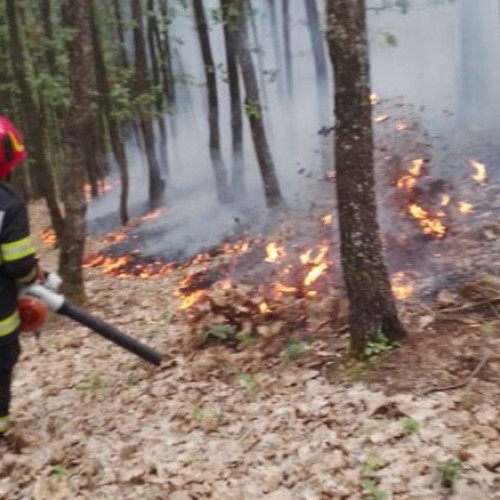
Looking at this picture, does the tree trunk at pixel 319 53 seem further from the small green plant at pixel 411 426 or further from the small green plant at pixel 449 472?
the small green plant at pixel 449 472

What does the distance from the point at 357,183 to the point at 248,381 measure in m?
2.20

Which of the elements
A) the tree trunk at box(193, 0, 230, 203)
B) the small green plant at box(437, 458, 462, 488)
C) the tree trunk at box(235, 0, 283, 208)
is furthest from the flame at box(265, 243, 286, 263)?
the tree trunk at box(193, 0, 230, 203)

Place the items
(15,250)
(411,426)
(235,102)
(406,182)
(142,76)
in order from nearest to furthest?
1. (411,426)
2. (15,250)
3. (406,182)
4. (235,102)
5. (142,76)

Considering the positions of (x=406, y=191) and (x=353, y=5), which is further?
(x=406, y=191)

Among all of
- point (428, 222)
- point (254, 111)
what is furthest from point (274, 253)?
point (254, 111)

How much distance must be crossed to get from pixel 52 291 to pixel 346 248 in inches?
106

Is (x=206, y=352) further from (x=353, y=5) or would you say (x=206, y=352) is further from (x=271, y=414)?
(x=353, y=5)

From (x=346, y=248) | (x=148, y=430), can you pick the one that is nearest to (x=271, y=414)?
(x=148, y=430)

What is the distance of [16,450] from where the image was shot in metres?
5.32

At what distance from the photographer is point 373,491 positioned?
402cm

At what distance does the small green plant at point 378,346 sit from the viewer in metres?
5.41

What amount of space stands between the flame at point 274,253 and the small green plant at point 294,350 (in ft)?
10.0

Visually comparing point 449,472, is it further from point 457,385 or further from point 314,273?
point 314,273

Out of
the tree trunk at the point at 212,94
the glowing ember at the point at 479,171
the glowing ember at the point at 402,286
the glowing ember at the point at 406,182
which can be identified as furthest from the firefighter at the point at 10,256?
the tree trunk at the point at 212,94
